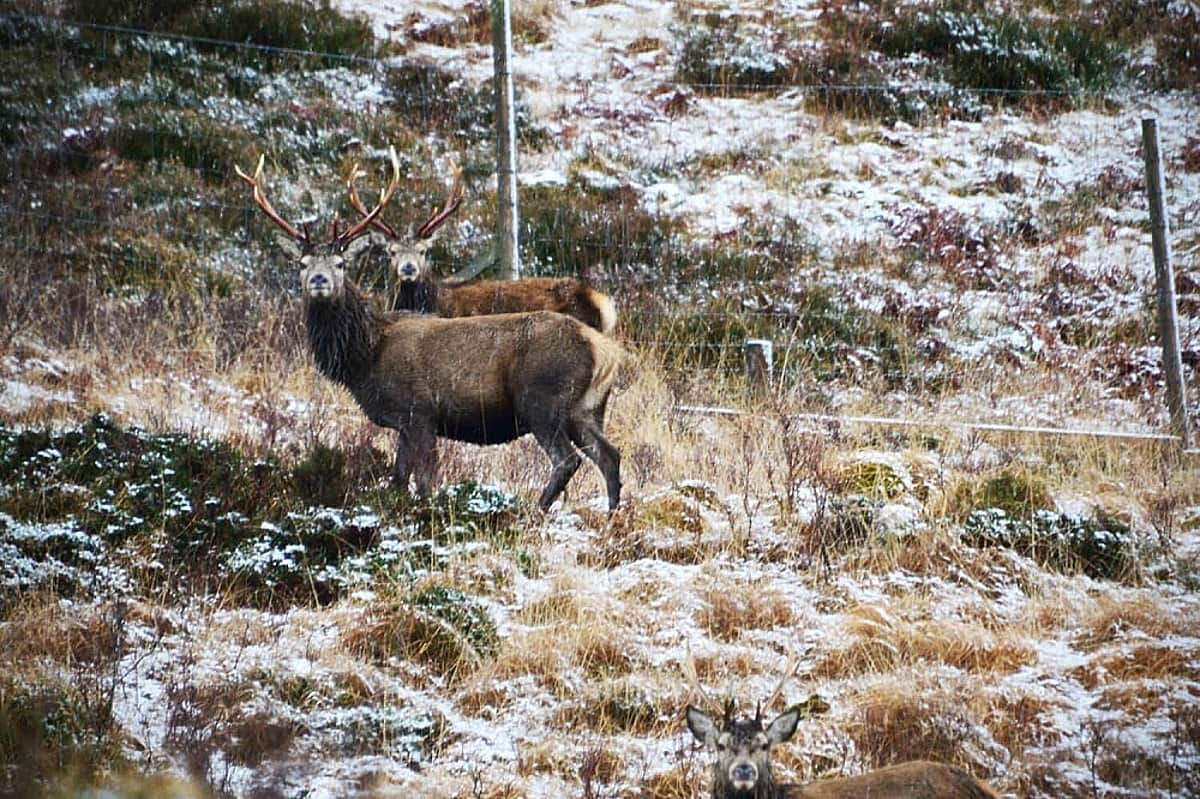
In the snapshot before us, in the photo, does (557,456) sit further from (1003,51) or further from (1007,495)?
(1003,51)

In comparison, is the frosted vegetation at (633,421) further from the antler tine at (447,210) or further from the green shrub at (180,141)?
the antler tine at (447,210)

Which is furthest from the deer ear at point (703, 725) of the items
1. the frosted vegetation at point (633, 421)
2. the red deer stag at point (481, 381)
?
the red deer stag at point (481, 381)

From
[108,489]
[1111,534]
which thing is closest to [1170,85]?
[1111,534]

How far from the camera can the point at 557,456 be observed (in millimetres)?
7758

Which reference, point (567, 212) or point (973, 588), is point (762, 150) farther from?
point (973, 588)

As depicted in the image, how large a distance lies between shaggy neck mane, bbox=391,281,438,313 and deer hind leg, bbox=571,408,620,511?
8.88 feet

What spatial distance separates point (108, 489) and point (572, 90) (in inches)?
397

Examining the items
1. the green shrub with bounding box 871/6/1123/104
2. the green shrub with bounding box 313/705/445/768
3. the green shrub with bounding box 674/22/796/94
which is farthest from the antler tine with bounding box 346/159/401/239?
the green shrub with bounding box 871/6/1123/104

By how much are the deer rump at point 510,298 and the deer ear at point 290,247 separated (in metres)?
1.26

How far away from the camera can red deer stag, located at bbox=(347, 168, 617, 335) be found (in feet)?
31.4

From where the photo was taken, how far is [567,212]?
43.9ft

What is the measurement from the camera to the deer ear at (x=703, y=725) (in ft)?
16.0

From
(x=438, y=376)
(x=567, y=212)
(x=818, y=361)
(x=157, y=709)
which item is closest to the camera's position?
(x=157, y=709)

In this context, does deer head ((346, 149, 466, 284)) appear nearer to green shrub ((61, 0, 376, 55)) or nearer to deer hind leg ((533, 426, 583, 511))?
deer hind leg ((533, 426, 583, 511))
